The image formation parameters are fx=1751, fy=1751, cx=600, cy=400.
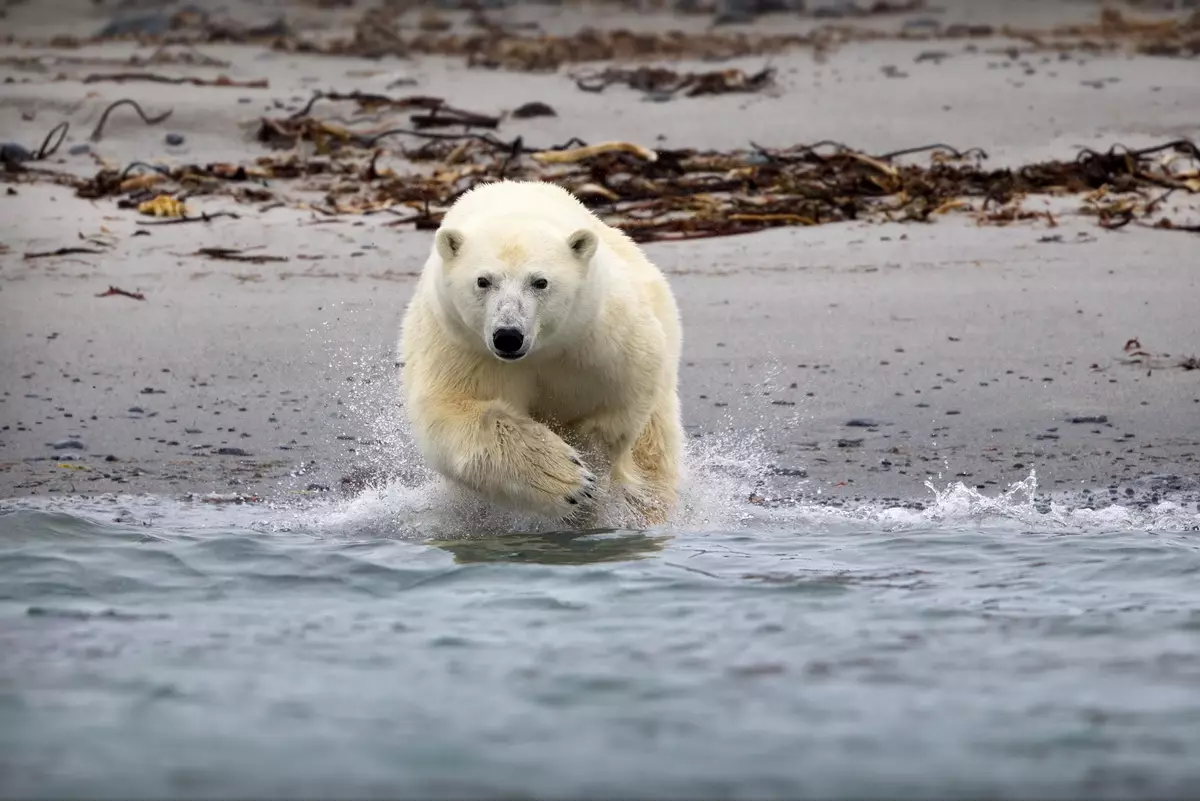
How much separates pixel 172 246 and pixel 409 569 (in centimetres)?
443

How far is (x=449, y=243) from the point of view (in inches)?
209

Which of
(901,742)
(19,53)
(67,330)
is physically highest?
(19,53)

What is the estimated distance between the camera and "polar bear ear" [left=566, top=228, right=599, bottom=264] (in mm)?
5312

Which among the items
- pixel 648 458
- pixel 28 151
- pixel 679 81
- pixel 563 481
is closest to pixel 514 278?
pixel 563 481

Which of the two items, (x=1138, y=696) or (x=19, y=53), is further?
(x=19, y=53)

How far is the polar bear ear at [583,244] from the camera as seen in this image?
17.4 feet

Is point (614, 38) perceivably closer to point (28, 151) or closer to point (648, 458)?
point (28, 151)

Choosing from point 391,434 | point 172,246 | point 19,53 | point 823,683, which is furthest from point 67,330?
point 19,53

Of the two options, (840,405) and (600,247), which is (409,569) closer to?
(600,247)

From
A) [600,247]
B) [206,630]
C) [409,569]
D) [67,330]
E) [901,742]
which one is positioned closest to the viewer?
[901,742]

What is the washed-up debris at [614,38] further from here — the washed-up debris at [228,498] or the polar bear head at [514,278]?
the polar bear head at [514,278]

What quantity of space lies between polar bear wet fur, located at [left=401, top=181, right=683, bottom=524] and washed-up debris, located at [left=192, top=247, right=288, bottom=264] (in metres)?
3.33

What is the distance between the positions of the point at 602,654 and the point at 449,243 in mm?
1448

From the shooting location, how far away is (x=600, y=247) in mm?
5758
